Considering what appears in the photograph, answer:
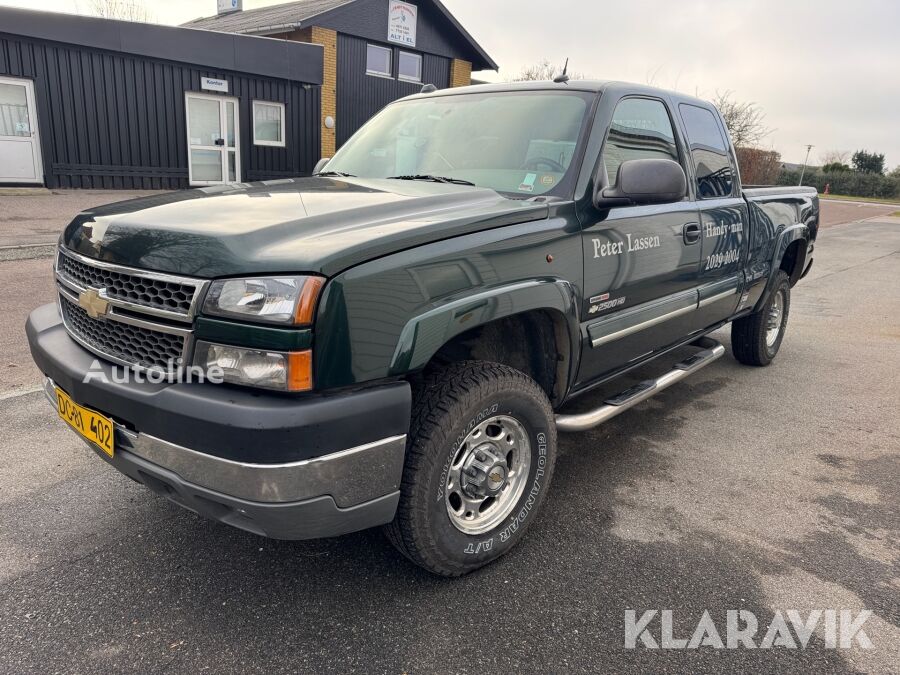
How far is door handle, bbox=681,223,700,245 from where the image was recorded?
355 cm

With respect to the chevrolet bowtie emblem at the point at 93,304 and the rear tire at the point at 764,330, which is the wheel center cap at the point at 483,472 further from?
the rear tire at the point at 764,330

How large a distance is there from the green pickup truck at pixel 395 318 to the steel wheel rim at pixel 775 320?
216 cm

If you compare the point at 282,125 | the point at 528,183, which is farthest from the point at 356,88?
the point at 528,183

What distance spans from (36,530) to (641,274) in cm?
290

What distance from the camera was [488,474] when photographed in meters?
2.49

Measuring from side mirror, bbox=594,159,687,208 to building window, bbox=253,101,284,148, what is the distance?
15.8 meters

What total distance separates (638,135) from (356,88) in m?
17.5

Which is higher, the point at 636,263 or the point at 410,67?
the point at 410,67

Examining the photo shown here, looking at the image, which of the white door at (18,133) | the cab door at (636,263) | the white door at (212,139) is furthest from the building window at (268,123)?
the cab door at (636,263)

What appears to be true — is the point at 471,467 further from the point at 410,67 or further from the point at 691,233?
the point at 410,67

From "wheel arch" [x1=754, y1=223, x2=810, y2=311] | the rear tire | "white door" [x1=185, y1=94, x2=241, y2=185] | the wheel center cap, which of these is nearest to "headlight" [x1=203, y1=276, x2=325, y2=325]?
the wheel center cap

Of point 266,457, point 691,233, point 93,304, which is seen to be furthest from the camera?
point 691,233

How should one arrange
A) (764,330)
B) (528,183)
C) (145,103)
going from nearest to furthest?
(528,183)
(764,330)
(145,103)

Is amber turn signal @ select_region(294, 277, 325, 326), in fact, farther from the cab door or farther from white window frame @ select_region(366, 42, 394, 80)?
white window frame @ select_region(366, 42, 394, 80)
